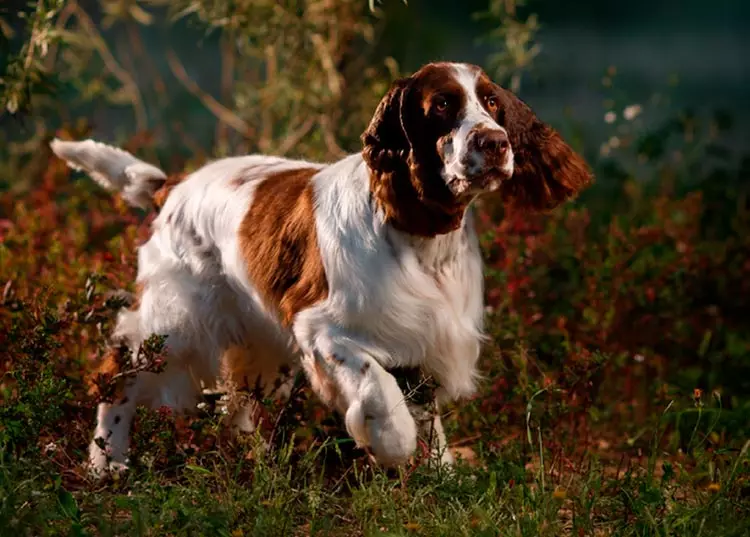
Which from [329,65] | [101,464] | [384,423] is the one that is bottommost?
[101,464]

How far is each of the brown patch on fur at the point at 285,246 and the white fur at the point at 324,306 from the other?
41 mm

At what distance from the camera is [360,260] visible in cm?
353

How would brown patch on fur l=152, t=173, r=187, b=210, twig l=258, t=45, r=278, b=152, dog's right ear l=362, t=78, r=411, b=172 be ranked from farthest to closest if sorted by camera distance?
twig l=258, t=45, r=278, b=152 → brown patch on fur l=152, t=173, r=187, b=210 → dog's right ear l=362, t=78, r=411, b=172

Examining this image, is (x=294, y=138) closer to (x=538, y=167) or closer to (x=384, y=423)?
(x=538, y=167)

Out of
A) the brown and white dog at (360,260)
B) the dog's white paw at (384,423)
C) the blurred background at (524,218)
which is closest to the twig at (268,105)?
the blurred background at (524,218)

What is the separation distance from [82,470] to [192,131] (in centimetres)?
572

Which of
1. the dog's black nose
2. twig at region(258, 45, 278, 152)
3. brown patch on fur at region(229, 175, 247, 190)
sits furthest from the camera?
twig at region(258, 45, 278, 152)

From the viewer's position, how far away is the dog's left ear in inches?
142

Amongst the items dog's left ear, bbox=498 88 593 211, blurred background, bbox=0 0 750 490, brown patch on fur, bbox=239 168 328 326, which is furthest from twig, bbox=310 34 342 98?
dog's left ear, bbox=498 88 593 211

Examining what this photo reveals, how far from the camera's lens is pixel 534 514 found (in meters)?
3.03

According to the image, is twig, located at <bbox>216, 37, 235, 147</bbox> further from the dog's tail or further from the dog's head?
the dog's head

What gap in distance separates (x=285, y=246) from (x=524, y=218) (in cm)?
156

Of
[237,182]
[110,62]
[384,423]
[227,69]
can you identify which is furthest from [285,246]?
[227,69]

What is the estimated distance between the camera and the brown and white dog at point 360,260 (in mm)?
3400
